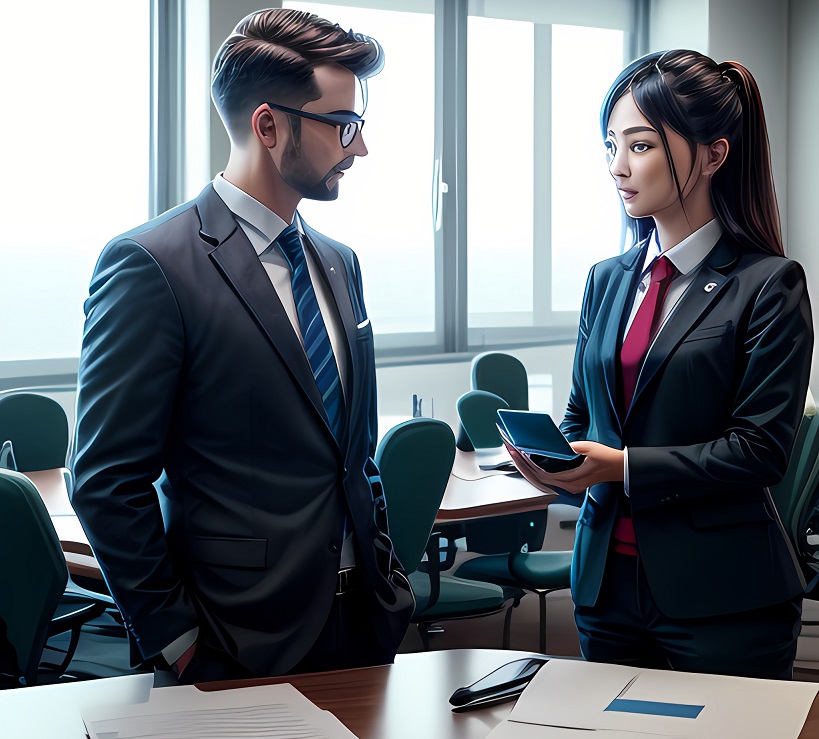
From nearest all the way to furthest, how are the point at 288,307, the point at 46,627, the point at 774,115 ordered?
1. the point at 288,307
2. the point at 46,627
3. the point at 774,115

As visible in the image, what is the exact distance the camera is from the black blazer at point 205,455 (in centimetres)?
147

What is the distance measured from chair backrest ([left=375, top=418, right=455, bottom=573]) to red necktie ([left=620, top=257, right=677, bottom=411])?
1.30 meters

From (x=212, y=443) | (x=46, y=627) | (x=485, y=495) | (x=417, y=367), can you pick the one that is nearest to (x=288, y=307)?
(x=212, y=443)

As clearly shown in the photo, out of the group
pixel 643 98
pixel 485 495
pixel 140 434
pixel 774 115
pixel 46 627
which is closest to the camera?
pixel 140 434

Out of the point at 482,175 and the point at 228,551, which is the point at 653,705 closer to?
the point at 228,551

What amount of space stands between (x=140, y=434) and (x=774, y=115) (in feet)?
23.7

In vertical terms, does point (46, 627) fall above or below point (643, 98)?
below

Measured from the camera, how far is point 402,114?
6.63 m

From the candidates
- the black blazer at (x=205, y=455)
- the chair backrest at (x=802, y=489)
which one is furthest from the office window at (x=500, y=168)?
the black blazer at (x=205, y=455)

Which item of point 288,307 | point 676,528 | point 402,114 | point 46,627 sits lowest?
point 46,627

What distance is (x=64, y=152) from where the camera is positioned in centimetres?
547

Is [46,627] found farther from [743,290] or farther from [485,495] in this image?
[743,290]

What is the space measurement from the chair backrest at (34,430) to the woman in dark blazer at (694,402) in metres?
3.04

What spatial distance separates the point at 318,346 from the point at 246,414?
0.62 feet
